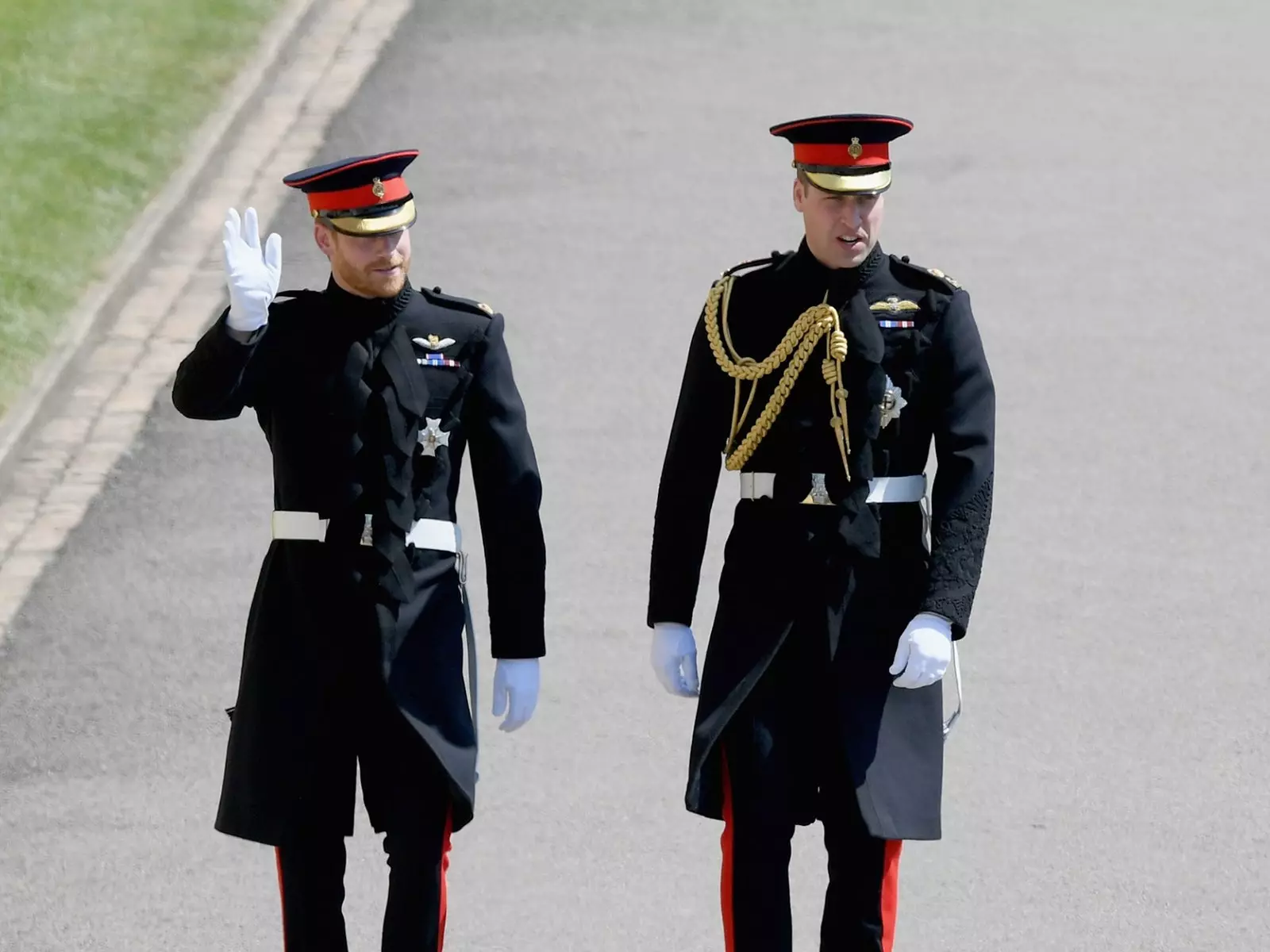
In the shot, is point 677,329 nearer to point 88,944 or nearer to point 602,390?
point 602,390

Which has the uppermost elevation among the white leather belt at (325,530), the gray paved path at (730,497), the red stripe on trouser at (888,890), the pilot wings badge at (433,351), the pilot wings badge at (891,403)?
Result: the pilot wings badge at (433,351)

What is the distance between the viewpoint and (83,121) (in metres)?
12.0

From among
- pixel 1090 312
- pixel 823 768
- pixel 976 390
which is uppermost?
pixel 976 390

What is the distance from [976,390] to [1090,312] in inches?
203

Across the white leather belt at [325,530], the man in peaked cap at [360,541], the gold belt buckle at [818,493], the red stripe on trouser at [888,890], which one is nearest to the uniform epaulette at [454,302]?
the man in peaked cap at [360,541]

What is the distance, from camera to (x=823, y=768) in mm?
5566

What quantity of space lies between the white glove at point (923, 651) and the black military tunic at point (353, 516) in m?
0.89

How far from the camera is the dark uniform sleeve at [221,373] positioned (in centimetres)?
537

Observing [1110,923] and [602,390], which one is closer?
[1110,923]

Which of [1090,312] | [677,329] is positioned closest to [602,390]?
[677,329]

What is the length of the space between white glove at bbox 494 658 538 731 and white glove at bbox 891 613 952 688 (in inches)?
33.1

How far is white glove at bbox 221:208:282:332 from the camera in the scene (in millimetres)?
5406

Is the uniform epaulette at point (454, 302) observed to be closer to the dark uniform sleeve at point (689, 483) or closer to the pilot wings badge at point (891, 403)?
the dark uniform sleeve at point (689, 483)

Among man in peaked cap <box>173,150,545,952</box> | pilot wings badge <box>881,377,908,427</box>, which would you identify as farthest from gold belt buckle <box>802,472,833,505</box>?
man in peaked cap <box>173,150,545,952</box>
